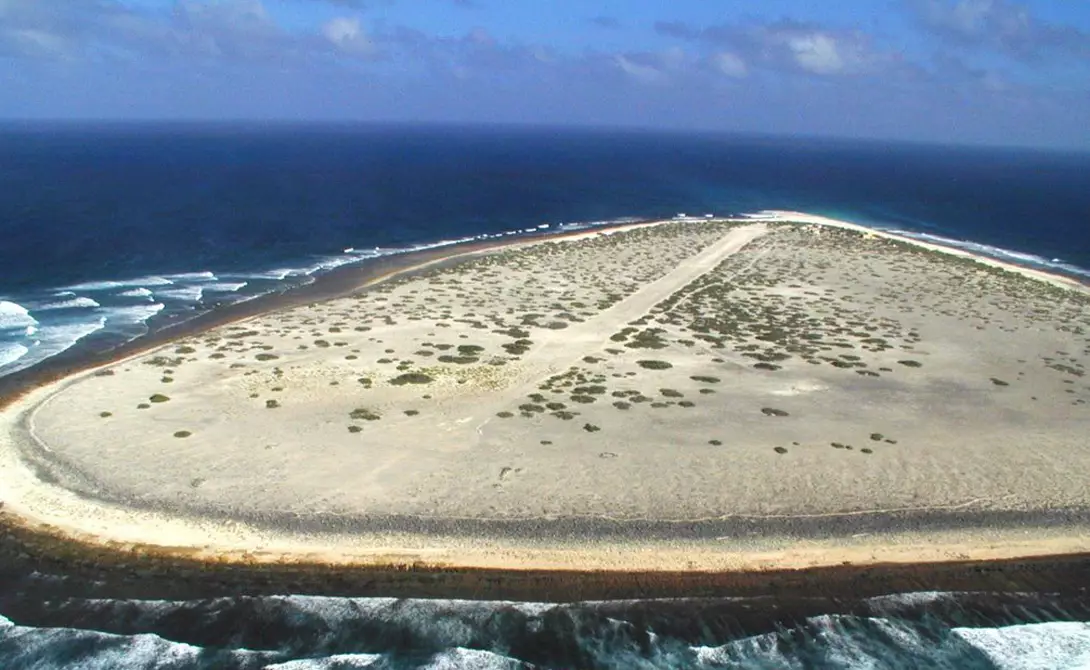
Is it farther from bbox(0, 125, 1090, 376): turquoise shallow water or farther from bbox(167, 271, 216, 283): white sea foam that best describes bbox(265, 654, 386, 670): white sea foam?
bbox(167, 271, 216, 283): white sea foam

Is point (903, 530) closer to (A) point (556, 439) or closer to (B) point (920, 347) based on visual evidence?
(A) point (556, 439)

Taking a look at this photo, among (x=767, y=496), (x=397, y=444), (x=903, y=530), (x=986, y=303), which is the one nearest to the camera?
(x=903, y=530)

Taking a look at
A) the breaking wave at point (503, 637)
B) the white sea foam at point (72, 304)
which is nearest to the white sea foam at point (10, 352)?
the white sea foam at point (72, 304)

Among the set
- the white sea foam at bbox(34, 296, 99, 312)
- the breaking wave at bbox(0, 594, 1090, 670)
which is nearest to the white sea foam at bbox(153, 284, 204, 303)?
the white sea foam at bbox(34, 296, 99, 312)

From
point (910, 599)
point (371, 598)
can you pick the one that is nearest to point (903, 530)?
point (910, 599)

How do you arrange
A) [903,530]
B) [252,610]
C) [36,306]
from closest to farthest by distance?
[252,610] → [903,530] → [36,306]

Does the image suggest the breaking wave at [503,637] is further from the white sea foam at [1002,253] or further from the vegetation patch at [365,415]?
the white sea foam at [1002,253]
